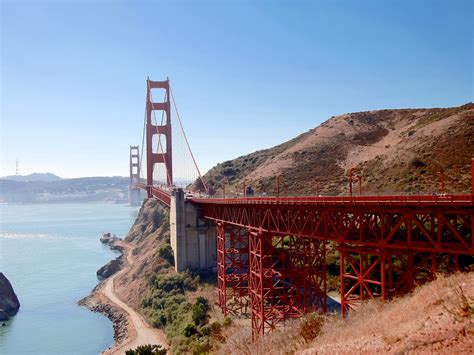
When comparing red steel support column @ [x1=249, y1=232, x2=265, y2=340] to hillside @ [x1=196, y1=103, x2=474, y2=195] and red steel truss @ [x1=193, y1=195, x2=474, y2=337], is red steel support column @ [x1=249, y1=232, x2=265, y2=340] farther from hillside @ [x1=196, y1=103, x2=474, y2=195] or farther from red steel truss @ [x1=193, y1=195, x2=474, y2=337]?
hillside @ [x1=196, y1=103, x2=474, y2=195]

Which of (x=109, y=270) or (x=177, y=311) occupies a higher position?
(x=177, y=311)

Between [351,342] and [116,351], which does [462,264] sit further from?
[116,351]

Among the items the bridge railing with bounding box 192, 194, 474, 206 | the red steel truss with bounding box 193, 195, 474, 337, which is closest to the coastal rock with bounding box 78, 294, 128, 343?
the red steel truss with bounding box 193, 195, 474, 337

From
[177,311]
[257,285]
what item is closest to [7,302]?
[177,311]

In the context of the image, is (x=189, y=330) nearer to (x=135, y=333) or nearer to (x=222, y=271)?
(x=222, y=271)

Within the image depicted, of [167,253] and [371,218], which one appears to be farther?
[167,253]

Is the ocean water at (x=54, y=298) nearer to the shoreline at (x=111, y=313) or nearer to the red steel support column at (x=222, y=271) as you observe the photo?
the shoreline at (x=111, y=313)
